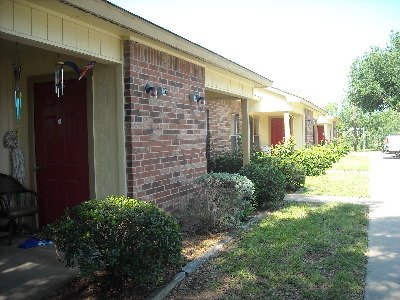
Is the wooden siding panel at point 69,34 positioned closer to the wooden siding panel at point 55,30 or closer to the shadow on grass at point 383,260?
the wooden siding panel at point 55,30

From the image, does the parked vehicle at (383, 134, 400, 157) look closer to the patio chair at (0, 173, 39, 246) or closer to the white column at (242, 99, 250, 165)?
the white column at (242, 99, 250, 165)

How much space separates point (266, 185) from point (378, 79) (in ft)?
92.6

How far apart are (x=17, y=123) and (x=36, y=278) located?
3.00 metres

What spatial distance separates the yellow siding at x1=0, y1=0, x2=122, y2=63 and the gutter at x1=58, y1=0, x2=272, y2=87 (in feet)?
1.14

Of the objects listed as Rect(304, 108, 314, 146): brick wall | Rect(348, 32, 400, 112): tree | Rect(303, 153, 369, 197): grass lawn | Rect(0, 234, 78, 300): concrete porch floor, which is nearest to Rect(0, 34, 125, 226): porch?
Rect(0, 234, 78, 300): concrete porch floor

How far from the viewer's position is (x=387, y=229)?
6363 millimetres

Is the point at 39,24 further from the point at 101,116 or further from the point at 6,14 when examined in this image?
the point at 101,116

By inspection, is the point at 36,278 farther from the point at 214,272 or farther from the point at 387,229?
the point at 387,229

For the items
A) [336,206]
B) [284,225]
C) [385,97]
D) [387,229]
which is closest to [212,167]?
[336,206]

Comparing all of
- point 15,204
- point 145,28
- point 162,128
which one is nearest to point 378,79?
point 162,128

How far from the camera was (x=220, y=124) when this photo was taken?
12.8 m

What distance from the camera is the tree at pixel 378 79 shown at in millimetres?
31016

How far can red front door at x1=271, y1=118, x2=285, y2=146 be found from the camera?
67.3 ft

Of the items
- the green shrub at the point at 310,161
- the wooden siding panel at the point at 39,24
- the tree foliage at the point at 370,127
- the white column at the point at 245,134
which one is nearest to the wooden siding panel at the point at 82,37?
the wooden siding panel at the point at 39,24
